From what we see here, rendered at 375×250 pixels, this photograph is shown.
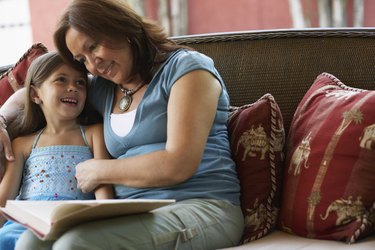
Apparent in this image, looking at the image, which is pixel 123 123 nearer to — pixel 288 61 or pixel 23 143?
pixel 23 143

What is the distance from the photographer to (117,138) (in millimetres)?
1934

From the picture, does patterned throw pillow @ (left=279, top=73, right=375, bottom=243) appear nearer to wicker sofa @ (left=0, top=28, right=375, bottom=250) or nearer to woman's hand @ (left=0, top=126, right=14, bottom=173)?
wicker sofa @ (left=0, top=28, right=375, bottom=250)

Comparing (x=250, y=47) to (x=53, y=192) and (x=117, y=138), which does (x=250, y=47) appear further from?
(x=53, y=192)

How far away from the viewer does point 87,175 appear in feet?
6.33

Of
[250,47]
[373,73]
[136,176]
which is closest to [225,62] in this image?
[250,47]

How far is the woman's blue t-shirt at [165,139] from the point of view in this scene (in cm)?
183

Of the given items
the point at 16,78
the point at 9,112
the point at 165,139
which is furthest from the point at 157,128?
the point at 16,78

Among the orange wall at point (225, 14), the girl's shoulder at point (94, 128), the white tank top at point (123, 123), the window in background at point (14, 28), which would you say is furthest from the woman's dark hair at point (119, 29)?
the window in background at point (14, 28)

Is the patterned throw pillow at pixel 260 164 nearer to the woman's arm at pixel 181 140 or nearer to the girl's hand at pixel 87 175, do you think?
the woman's arm at pixel 181 140

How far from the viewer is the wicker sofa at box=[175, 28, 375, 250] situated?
6.99 ft

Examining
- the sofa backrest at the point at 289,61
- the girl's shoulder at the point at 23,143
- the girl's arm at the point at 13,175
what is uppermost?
the sofa backrest at the point at 289,61

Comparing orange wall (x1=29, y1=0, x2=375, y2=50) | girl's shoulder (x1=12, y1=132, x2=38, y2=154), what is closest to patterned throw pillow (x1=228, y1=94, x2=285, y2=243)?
girl's shoulder (x1=12, y1=132, x2=38, y2=154)

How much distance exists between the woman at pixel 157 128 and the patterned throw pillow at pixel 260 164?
36 millimetres

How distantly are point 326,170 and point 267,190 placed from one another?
181mm
